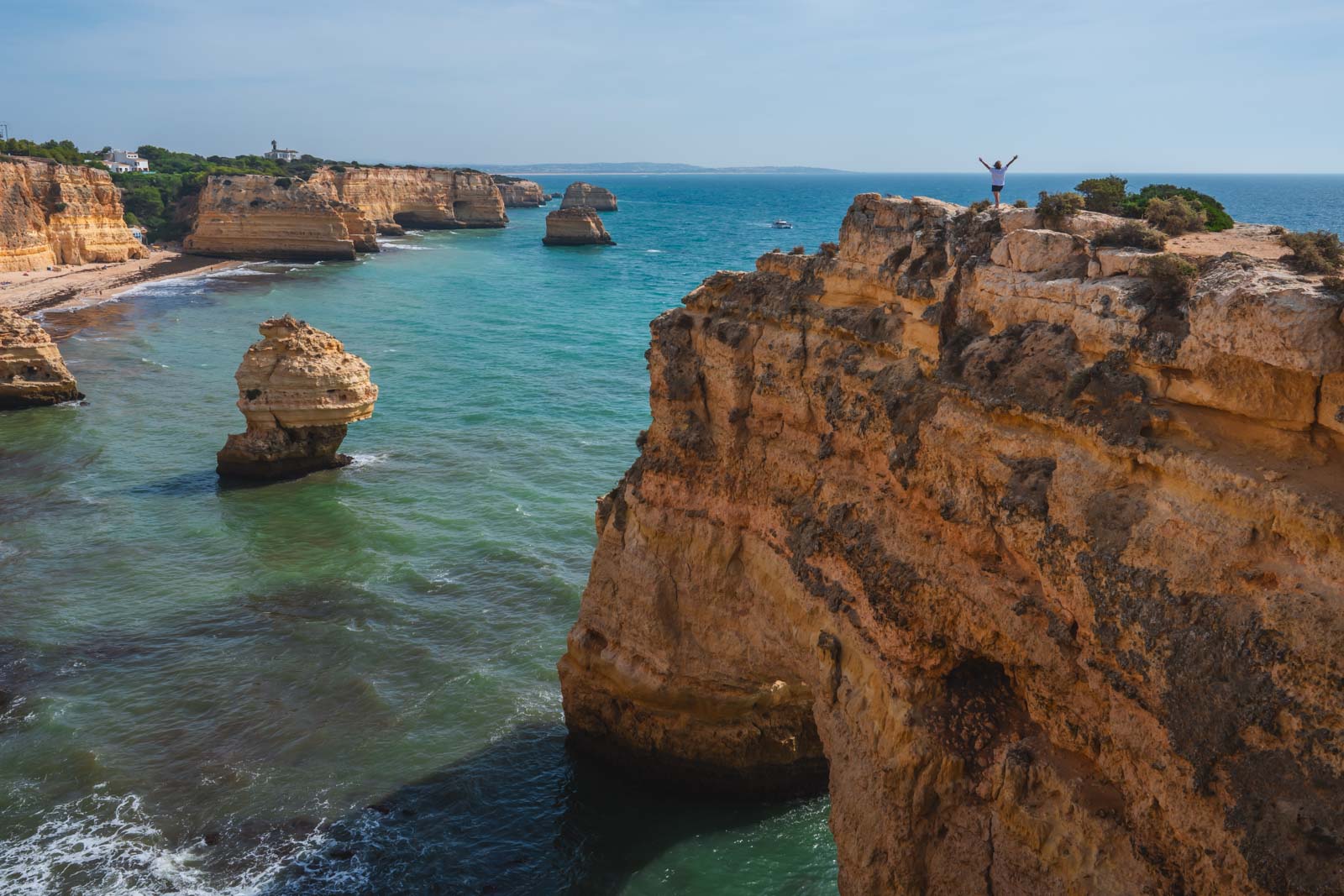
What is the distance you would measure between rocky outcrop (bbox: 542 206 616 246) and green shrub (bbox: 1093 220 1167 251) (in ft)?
Answer: 377

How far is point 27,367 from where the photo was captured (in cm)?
4231

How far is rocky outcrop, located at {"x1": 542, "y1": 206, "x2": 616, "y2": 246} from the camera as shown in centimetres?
12269

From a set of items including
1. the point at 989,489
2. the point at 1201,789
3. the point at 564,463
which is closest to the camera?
the point at 1201,789

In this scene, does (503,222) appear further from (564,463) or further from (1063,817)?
(1063,817)

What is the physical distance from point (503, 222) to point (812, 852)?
141m

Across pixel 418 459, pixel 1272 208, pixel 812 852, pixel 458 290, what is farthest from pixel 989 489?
pixel 1272 208

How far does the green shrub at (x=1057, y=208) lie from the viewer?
12.0 metres

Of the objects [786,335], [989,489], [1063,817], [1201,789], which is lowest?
[1063,817]

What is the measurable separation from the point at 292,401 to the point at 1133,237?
28.7m

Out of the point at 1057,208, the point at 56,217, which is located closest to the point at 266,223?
the point at 56,217

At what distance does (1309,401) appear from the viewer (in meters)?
8.38

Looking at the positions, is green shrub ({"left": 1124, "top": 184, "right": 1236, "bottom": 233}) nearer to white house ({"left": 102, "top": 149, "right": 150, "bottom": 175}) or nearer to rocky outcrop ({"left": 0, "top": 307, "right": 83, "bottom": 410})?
rocky outcrop ({"left": 0, "top": 307, "right": 83, "bottom": 410})

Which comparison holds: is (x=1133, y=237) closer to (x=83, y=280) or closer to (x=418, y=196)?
(x=83, y=280)

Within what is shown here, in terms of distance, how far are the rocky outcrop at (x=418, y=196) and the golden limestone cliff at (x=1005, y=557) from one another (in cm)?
10007
